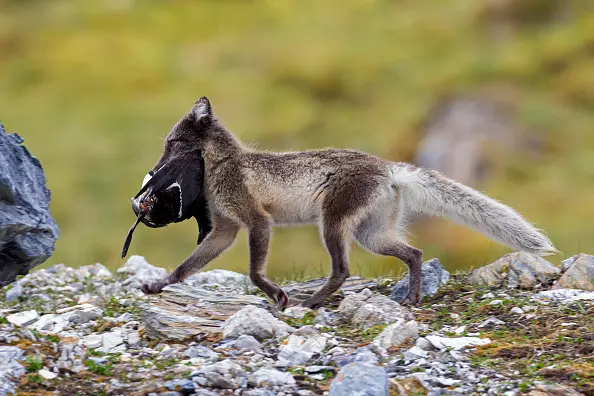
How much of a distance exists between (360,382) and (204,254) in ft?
12.0

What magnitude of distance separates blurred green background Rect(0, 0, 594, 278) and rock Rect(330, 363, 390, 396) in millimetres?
9418

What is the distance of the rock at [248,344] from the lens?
7.24 metres

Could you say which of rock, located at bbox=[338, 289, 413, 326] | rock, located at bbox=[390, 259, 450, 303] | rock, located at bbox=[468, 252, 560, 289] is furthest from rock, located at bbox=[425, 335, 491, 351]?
rock, located at bbox=[468, 252, 560, 289]

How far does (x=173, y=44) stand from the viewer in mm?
35344

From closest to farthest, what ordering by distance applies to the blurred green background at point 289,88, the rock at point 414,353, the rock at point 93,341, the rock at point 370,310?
the rock at point 414,353, the rock at point 93,341, the rock at point 370,310, the blurred green background at point 289,88

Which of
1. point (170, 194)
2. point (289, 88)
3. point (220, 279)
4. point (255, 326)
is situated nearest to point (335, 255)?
point (255, 326)

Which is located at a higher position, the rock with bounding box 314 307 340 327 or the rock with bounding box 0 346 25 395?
the rock with bounding box 314 307 340 327

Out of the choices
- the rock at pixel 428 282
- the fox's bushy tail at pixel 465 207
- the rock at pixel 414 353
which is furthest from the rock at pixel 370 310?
the fox's bushy tail at pixel 465 207

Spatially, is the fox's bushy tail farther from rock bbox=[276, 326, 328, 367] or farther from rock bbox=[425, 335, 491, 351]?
rock bbox=[276, 326, 328, 367]

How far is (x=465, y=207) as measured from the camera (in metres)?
8.91

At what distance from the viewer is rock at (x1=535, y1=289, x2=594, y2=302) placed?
819cm

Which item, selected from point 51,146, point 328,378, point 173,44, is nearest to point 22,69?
point 173,44

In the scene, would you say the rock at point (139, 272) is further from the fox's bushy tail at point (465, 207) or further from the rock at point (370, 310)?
the fox's bushy tail at point (465, 207)

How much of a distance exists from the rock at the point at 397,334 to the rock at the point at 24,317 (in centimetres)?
321
